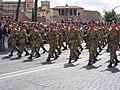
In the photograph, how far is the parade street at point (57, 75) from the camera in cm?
1070

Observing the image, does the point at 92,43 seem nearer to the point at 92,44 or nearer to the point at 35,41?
the point at 92,44

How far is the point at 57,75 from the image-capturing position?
12.8m

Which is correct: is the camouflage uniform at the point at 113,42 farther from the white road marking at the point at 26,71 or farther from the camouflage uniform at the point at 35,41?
the camouflage uniform at the point at 35,41

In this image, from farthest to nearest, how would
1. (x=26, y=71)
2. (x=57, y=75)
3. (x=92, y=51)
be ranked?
(x=92, y=51)
(x=26, y=71)
(x=57, y=75)

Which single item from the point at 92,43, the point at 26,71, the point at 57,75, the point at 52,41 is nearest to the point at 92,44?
the point at 92,43

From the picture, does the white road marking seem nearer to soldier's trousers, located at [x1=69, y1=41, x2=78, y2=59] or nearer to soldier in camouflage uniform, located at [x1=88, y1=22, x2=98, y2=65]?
soldier's trousers, located at [x1=69, y1=41, x2=78, y2=59]

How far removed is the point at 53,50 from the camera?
1745 cm

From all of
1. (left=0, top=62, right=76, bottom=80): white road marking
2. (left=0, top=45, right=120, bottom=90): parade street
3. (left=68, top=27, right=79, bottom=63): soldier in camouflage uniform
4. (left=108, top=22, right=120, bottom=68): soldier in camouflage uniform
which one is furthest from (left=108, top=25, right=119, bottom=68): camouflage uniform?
(left=0, top=62, right=76, bottom=80): white road marking

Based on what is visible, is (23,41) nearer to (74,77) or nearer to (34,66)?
(34,66)

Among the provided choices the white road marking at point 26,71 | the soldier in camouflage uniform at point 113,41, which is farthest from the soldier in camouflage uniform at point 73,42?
the soldier in camouflage uniform at point 113,41

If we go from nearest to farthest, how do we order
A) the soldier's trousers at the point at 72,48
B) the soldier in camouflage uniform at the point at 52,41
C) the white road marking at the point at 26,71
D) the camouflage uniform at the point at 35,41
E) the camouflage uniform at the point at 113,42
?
the white road marking at the point at 26,71 → the camouflage uniform at the point at 113,42 → the soldier's trousers at the point at 72,48 → the soldier in camouflage uniform at the point at 52,41 → the camouflage uniform at the point at 35,41

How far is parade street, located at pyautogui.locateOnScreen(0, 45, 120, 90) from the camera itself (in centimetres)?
1070

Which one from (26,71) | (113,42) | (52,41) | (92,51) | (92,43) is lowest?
(26,71)

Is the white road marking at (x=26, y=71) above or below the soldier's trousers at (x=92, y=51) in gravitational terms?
below
